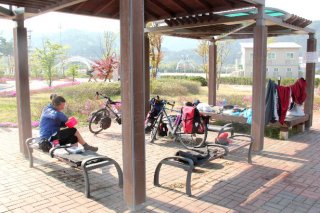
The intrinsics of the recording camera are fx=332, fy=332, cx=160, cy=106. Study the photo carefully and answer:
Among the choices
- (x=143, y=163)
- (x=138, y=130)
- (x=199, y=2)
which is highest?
(x=199, y=2)

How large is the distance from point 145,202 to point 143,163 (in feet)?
1.75

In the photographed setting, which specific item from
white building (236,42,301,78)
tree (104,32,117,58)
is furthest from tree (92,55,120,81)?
white building (236,42,301,78)

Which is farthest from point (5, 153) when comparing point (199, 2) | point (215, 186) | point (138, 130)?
point (199, 2)

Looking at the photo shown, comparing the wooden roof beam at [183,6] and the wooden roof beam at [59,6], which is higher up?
the wooden roof beam at [183,6]

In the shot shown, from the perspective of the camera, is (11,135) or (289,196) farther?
(11,135)

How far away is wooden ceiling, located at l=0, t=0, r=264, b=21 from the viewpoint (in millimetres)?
6004

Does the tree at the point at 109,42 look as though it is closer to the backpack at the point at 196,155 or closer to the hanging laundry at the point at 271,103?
the hanging laundry at the point at 271,103

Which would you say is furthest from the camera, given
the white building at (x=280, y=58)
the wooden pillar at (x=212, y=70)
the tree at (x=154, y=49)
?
the white building at (x=280, y=58)

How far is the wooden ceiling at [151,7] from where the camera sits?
6.00 meters

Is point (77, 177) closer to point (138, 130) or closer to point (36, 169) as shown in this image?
point (36, 169)

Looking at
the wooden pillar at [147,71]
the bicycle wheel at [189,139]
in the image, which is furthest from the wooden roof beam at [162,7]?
the bicycle wheel at [189,139]

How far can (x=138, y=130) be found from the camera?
13.6 ft

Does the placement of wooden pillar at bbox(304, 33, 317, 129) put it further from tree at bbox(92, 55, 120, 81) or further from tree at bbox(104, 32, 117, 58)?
tree at bbox(104, 32, 117, 58)

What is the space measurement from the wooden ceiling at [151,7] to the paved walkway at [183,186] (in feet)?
9.16
